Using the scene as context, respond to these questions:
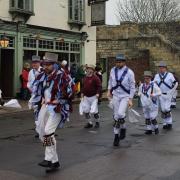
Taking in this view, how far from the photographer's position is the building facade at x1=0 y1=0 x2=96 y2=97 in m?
23.2

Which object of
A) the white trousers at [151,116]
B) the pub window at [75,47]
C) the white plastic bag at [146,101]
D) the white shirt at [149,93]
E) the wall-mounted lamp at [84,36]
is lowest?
the white trousers at [151,116]

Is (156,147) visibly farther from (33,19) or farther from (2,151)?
(33,19)

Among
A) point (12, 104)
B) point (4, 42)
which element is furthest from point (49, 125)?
point (4, 42)

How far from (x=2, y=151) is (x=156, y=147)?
10.1 ft

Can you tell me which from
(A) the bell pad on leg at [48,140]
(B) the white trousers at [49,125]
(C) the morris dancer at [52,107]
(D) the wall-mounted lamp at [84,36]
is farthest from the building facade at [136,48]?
(A) the bell pad on leg at [48,140]

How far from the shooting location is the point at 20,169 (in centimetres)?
839

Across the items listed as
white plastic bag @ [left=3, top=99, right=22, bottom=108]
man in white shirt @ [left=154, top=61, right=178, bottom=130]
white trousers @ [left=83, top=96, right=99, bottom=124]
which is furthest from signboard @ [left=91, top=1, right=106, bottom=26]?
man in white shirt @ [left=154, top=61, right=178, bottom=130]

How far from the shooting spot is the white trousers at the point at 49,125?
826 centimetres

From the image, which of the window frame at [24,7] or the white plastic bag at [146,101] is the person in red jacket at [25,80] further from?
the white plastic bag at [146,101]

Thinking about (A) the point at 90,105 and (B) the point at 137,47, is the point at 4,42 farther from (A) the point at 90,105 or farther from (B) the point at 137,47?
(B) the point at 137,47

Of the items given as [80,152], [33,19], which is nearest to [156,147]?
[80,152]

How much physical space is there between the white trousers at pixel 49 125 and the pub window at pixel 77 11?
19101 mm

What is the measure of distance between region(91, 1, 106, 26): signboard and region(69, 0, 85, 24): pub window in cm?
75

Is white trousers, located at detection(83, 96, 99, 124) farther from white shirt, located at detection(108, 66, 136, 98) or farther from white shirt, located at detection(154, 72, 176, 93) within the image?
white shirt, located at detection(108, 66, 136, 98)
